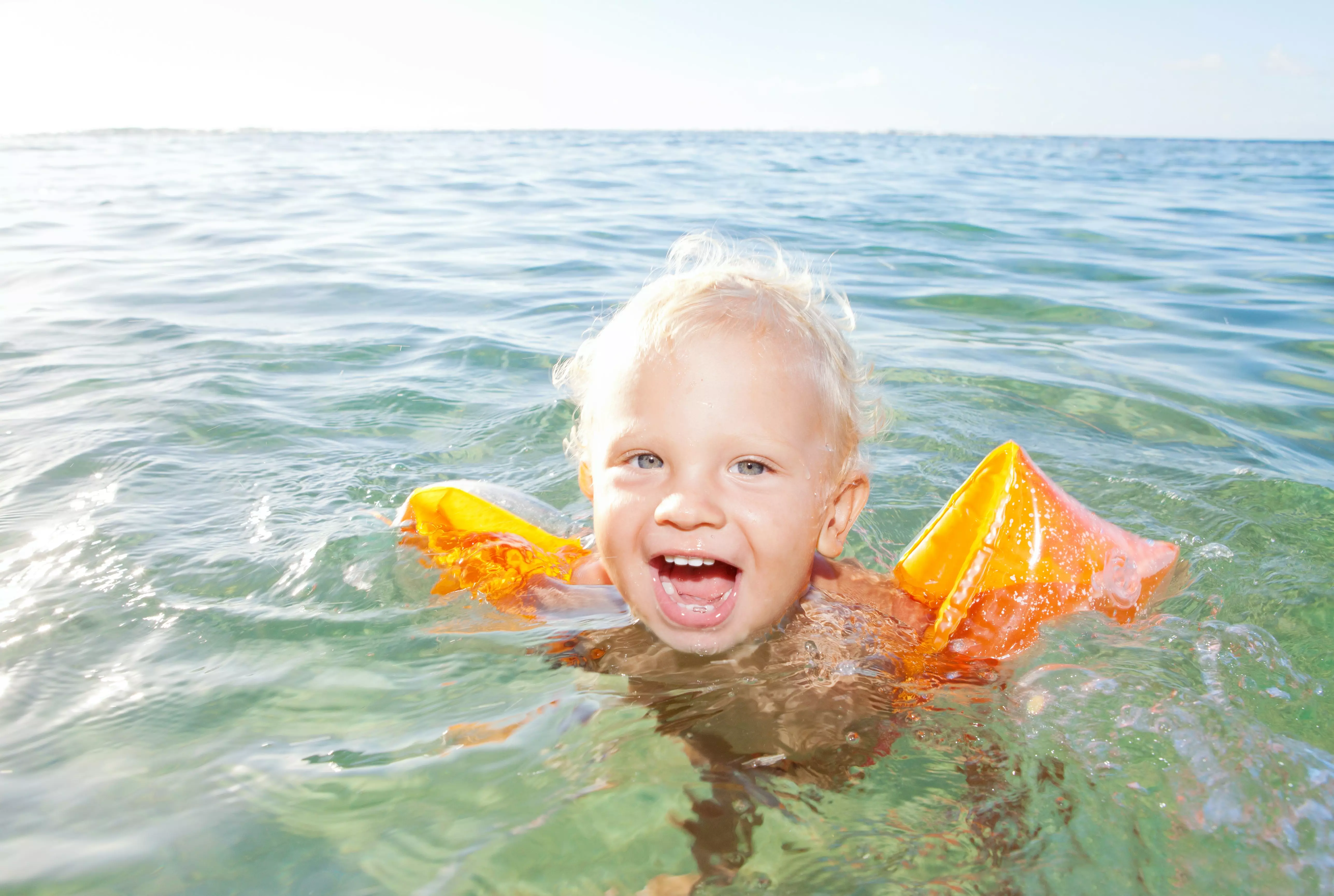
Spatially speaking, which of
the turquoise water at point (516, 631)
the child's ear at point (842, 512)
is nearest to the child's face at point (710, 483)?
the child's ear at point (842, 512)

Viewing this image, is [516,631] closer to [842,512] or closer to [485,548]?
[485,548]

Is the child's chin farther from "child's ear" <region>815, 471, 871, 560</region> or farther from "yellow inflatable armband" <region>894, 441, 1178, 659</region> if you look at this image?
"yellow inflatable armband" <region>894, 441, 1178, 659</region>

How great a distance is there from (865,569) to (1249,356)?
3994 millimetres

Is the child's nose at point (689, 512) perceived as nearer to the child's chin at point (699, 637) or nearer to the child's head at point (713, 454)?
the child's head at point (713, 454)

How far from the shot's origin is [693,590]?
6.98ft

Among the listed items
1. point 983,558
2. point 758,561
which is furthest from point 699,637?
point 983,558

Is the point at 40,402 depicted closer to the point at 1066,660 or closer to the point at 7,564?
the point at 7,564

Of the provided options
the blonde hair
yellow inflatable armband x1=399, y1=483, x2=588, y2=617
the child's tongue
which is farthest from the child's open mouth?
yellow inflatable armband x1=399, y1=483, x2=588, y2=617

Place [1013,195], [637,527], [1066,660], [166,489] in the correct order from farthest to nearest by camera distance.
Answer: [1013,195]
[166,489]
[1066,660]
[637,527]

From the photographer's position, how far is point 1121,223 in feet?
36.2

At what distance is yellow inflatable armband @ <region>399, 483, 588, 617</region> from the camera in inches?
110

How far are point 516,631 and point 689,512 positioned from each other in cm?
85

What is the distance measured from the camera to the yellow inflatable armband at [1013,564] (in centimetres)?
256

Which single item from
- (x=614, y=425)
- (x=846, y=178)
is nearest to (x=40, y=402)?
(x=614, y=425)
